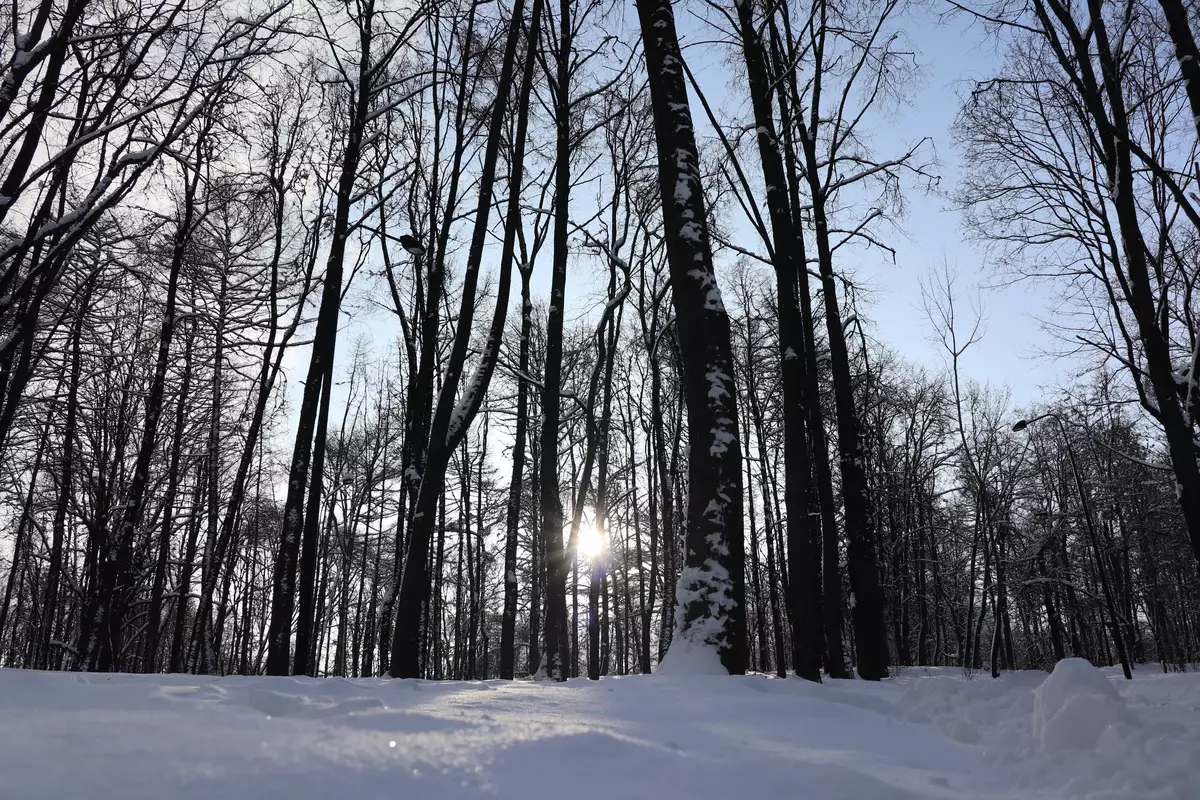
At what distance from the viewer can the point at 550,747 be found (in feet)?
6.07

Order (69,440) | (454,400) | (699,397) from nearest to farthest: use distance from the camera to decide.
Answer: (699,397) < (454,400) < (69,440)

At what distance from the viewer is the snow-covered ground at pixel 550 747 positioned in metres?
1.40

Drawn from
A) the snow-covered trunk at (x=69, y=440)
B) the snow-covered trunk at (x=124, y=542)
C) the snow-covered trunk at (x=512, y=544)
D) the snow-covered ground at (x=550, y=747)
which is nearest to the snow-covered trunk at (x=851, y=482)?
the snow-covered trunk at (x=512, y=544)

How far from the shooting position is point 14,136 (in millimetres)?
5906

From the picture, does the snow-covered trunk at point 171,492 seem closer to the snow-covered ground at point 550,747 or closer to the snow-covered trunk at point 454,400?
the snow-covered trunk at point 454,400

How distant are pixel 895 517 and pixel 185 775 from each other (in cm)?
2542

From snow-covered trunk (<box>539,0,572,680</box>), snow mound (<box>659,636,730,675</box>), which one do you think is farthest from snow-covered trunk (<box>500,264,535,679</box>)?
snow mound (<box>659,636,730,675</box>)

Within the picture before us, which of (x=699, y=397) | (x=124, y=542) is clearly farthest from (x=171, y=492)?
(x=699, y=397)

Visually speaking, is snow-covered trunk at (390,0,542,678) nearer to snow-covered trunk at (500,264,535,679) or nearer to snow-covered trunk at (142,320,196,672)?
snow-covered trunk at (500,264,535,679)

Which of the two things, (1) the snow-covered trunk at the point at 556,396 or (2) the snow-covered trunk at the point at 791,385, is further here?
(1) the snow-covered trunk at the point at 556,396

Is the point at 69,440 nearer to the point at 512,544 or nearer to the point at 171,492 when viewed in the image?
the point at 171,492

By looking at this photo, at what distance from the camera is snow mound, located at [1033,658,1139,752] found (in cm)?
243

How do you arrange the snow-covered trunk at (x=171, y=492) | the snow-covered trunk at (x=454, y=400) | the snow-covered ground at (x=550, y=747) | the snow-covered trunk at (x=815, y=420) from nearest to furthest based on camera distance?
the snow-covered ground at (x=550, y=747) → the snow-covered trunk at (x=454, y=400) → the snow-covered trunk at (x=815, y=420) → the snow-covered trunk at (x=171, y=492)

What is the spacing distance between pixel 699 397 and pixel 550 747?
4.14 m
